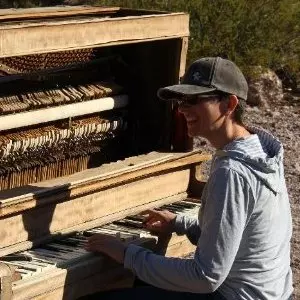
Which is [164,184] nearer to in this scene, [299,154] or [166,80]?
[166,80]

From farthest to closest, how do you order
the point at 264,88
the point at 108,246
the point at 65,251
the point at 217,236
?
the point at 264,88 → the point at 65,251 → the point at 108,246 → the point at 217,236

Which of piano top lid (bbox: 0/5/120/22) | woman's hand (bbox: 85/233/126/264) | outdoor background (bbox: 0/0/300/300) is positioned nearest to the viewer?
woman's hand (bbox: 85/233/126/264)

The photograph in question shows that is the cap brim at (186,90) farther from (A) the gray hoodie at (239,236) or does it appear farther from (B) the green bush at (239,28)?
(B) the green bush at (239,28)

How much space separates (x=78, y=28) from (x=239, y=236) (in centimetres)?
135

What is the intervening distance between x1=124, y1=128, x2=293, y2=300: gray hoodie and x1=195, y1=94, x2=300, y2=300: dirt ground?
374 cm

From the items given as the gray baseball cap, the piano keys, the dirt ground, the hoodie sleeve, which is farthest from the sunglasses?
the dirt ground

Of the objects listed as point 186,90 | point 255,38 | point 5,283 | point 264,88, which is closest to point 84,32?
point 186,90

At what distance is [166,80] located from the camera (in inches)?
197

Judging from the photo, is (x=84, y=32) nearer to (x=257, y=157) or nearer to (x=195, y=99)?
(x=195, y=99)

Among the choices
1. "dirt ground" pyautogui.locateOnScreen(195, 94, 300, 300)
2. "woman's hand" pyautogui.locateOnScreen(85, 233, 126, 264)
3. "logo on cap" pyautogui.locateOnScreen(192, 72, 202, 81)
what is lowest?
"dirt ground" pyautogui.locateOnScreen(195, 94, 300, 300)

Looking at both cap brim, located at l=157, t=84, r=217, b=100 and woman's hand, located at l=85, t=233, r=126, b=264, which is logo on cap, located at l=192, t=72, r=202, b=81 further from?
woman's hand, located at l=85, t=233, r=126, b=264

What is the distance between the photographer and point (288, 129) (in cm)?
980

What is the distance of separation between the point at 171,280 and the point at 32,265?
2.06 feet

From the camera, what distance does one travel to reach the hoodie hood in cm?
335
